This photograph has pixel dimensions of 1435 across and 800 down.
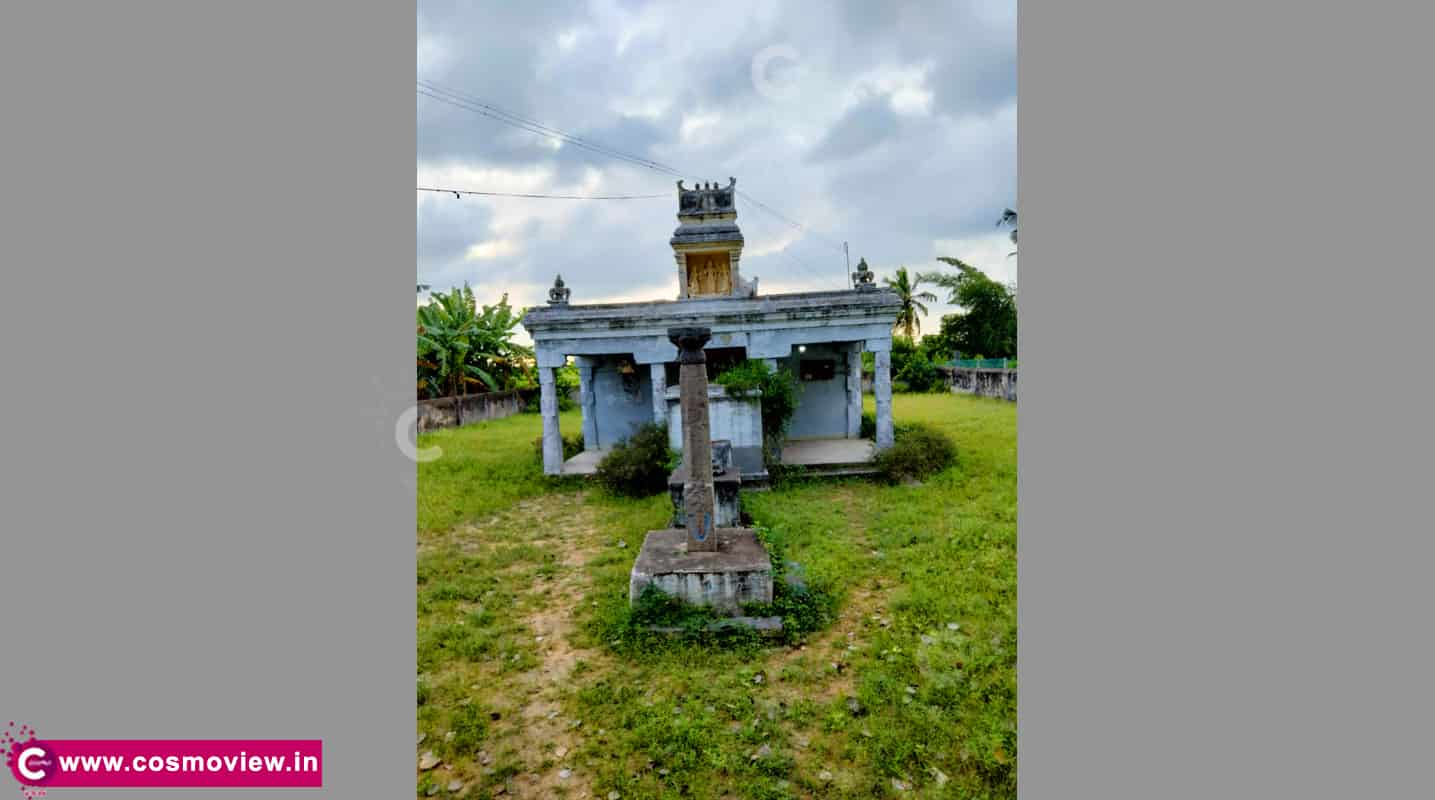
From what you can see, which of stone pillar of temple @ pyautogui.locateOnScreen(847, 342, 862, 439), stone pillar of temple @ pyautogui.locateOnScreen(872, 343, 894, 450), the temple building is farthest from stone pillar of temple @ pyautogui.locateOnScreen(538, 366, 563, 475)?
stone pillar of temple @ pyautogui.locateOnScreen(847, 342, 862, 439)

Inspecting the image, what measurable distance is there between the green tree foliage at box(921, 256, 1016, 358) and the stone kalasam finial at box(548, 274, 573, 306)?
22518 mm

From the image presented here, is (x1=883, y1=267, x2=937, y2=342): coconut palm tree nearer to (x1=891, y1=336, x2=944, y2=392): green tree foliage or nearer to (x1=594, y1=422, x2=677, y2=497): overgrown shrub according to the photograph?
(x1=891, y1=336, x2=944, y2=392): green tree foliage

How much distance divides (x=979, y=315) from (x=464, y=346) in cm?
2381

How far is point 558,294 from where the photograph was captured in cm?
1105

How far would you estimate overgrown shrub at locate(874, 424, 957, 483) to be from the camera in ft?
32.2

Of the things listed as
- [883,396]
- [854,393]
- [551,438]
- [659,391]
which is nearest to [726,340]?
[659,391]

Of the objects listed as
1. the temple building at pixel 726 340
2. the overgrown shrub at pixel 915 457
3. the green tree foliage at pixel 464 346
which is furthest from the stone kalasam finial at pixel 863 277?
the green tree foliage at pixel 464 346

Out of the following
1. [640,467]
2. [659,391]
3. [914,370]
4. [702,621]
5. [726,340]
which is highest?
[914,370]

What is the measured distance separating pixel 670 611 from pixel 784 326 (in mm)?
7040

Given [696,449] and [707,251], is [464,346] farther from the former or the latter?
[696,449]

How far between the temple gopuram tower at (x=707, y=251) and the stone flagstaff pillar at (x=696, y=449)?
8.83 m

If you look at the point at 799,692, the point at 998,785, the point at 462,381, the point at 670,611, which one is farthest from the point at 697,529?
the point at 462,381

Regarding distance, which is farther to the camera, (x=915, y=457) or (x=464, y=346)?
(x=464, y=346)
